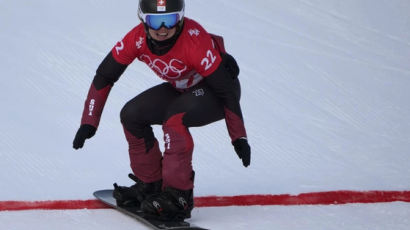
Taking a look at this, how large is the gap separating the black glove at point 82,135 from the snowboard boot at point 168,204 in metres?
0.45

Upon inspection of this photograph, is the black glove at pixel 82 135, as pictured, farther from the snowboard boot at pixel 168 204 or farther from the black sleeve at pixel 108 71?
the snowboard boot at pixel 168 204

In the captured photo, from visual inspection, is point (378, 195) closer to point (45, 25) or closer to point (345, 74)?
point (345, 74)

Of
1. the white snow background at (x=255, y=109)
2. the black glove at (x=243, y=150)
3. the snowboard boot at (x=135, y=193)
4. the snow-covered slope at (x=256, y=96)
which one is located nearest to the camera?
the black glove at (x=243, y=150)

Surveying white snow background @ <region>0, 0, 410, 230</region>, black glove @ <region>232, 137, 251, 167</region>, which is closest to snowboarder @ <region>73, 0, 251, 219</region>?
black glove @ <region>232, 137, 251, 167</region>

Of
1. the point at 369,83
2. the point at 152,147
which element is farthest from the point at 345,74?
the point at 152,147

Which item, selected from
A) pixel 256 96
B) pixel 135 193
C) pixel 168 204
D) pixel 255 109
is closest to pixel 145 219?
pixel 168 204

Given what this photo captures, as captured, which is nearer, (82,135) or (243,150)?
(243,150)

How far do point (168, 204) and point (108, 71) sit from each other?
2.52 feet

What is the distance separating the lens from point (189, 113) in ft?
13.8

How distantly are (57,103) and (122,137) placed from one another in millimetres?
869

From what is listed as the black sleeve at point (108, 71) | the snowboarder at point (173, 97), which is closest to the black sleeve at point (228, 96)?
the snowboarder at point (173, 97)

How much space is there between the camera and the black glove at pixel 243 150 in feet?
13.6

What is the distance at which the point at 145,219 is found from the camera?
4207 millimetres

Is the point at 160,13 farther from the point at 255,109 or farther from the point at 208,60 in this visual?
the point at 255,109
